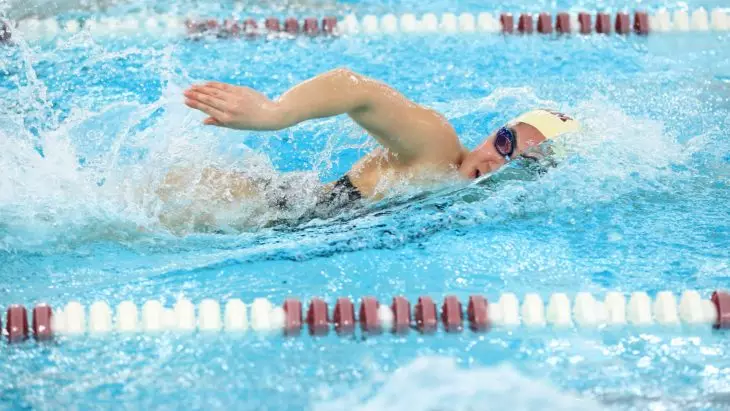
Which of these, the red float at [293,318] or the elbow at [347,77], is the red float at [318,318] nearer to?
the red float at [293,318]

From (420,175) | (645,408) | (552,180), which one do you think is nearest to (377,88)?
(420,175)

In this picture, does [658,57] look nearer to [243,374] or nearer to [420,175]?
[420,175]

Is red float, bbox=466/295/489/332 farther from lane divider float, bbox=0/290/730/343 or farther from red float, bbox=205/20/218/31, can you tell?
red float, bbox=205/20/218/31

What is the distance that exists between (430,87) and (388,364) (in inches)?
88.9

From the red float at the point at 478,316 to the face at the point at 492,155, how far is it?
2.16ft

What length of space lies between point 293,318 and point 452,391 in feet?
1.52

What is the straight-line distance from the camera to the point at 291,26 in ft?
16.6

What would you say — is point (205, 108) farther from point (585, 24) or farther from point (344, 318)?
point (585, 24)

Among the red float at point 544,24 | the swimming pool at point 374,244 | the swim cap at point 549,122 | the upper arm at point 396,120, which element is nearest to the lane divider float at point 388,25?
the red float at point 544,24

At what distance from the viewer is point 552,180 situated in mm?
3322

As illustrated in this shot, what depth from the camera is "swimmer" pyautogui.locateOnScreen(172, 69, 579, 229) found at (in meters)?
2.54

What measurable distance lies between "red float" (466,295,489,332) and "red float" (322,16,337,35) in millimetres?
2703

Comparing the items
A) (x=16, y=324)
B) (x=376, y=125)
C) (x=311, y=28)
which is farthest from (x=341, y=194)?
(x=311, y=28)

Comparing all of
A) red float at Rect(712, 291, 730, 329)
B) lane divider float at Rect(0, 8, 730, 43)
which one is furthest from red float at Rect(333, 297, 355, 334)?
lane divider float at Rect(0, 8, 730, 43)
